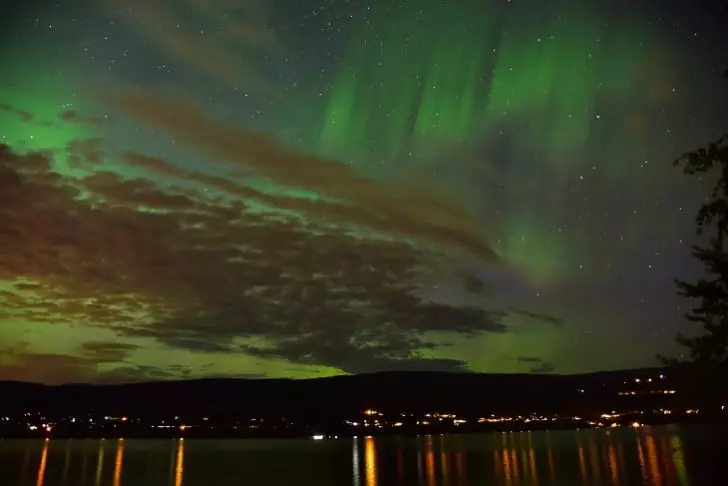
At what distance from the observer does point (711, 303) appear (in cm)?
1260

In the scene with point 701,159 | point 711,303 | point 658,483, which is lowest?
point 658,483

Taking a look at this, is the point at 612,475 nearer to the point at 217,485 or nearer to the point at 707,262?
the point at 217,485

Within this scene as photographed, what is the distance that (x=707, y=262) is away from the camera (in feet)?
46.5

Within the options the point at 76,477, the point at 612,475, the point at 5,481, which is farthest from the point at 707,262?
the point at 76,477

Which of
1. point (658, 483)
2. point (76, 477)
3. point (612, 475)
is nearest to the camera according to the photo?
point (658, 483)

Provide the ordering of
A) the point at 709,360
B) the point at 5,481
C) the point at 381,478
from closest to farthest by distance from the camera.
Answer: the point at 709,360 < the point at 5,481 < the point at 381,478

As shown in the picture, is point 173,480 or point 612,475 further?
point 173,480

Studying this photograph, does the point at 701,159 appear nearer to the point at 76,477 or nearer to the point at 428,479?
the point at 428,479

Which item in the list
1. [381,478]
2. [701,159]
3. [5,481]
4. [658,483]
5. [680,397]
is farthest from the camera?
[381,478]

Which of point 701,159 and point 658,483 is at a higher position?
point 701,159

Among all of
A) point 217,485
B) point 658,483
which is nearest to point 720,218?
point 658,483

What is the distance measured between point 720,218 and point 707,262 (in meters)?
5.86

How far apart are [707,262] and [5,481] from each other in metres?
75.5

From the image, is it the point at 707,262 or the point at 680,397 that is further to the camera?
the point at 707,262
